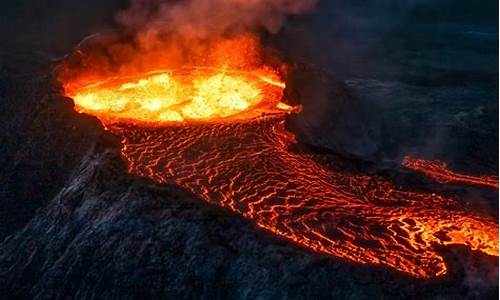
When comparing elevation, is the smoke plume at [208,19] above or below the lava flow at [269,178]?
above

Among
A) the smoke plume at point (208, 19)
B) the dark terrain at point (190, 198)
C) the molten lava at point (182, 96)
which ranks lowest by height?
the dark terrain at point (190, 198)

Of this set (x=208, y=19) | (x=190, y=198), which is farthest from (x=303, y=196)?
(x=208, y=19)

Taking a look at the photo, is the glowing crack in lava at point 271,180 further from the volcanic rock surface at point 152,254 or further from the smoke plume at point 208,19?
the smoke plume at point 208,19

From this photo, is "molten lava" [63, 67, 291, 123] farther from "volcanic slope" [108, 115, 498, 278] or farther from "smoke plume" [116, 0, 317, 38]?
"smoke plume" [116, 0, 317, 38]

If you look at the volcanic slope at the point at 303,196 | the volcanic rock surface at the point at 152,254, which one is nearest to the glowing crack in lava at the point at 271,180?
the volcanic slope at the point at 303,196

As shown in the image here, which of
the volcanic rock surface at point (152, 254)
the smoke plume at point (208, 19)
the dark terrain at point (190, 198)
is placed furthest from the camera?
the smoke plume at point (208, 19)

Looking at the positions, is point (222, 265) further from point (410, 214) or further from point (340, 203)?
point (410, 214)

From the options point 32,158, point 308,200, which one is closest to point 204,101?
point 32,158
